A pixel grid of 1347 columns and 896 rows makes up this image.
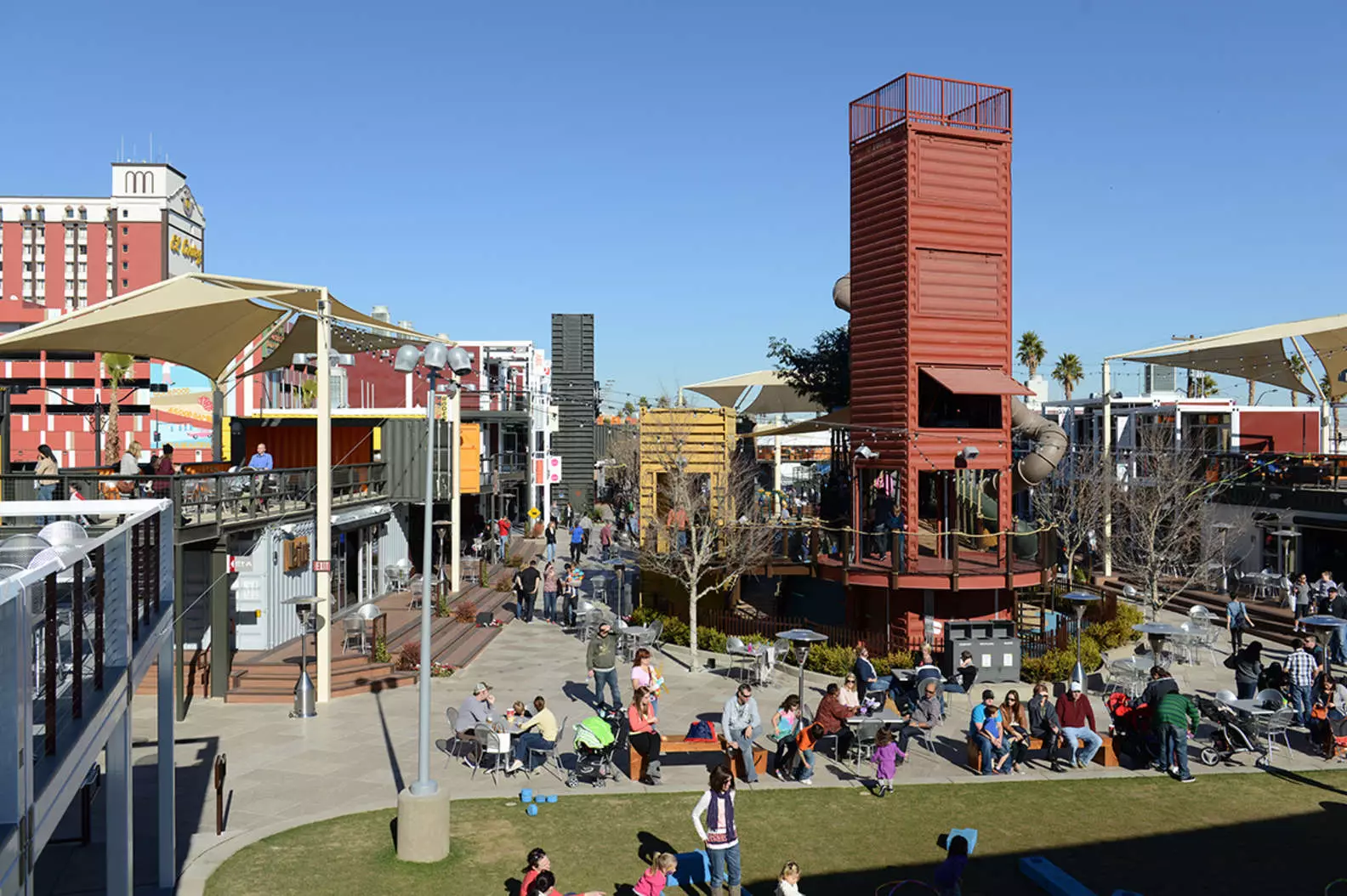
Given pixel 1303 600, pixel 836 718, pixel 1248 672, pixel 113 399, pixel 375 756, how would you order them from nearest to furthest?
pixel 836 718 < pixel 375 756 < pixel 1248 672 < pixel 1303 600 < pixel 113 399

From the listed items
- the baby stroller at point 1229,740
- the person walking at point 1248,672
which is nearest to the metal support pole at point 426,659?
the baby stroller at point 1229,740

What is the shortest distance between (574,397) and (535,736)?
181 feet

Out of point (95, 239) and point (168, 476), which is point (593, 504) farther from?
point (95, 239)

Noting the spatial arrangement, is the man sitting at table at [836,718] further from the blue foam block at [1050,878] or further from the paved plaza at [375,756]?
the blue foam block at [1050,878]

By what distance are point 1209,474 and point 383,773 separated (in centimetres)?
3313

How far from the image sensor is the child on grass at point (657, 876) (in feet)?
Result: 36.0

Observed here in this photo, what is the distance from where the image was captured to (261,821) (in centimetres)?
1449

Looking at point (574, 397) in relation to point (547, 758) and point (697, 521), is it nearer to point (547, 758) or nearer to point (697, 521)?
point (697, 521)

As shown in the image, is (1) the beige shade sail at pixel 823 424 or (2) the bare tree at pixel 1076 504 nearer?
(1) the beige shade sail at pixel 823 424

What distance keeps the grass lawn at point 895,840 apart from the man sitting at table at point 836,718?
126 cm

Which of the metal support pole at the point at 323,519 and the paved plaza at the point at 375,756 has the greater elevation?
the metal support pole at the point at 323,519

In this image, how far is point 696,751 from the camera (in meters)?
17.3

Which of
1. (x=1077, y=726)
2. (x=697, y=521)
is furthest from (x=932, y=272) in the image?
(x=1077, y=726)

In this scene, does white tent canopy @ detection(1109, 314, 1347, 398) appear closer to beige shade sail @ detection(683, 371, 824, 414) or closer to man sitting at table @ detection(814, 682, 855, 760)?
beige shade sail @ detection(683, 371, 824, 414)
